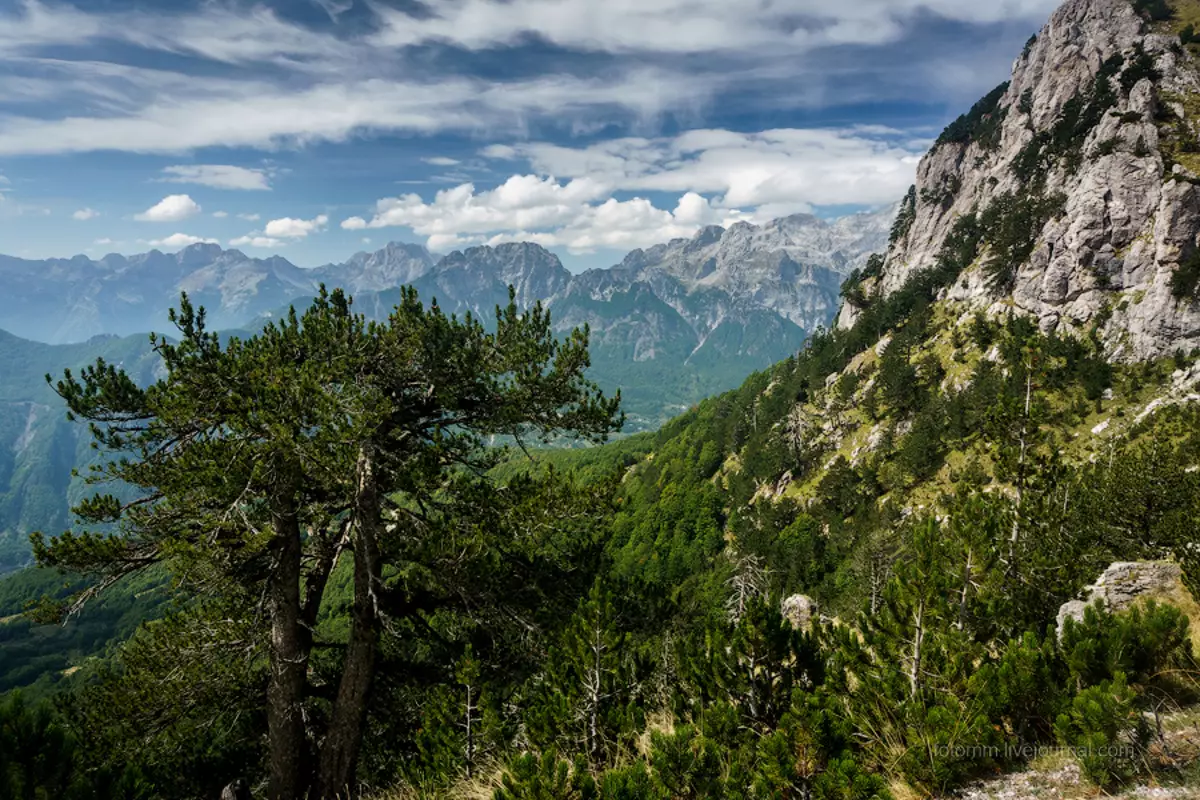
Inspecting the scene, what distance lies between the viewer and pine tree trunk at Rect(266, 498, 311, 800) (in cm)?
1133

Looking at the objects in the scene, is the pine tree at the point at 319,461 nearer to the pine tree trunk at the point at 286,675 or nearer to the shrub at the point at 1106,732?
the pine tree trunk at the point at 286,675

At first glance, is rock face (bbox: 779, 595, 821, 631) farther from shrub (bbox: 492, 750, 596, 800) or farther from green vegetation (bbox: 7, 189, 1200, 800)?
shrub (bbox: 492, 750, 596, 800)

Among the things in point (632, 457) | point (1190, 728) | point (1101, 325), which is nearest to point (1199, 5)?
point (1101, 325)

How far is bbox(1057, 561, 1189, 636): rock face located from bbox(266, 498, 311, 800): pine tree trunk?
50.0 ft

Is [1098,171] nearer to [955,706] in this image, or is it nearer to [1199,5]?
[1199,5]

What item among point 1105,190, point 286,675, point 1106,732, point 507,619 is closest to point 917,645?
point 1106,732

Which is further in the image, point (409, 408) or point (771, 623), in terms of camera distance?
point (409, 408)

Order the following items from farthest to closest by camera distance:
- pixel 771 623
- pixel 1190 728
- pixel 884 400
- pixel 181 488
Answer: pixel 884 400 < pixel 181 488 < pixel 771 623 < pixel 1190 728

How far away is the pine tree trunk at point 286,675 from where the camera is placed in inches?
446

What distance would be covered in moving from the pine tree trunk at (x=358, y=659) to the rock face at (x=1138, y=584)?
1363 centimetres

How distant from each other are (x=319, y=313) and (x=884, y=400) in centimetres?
8842

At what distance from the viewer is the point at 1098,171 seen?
8062cm

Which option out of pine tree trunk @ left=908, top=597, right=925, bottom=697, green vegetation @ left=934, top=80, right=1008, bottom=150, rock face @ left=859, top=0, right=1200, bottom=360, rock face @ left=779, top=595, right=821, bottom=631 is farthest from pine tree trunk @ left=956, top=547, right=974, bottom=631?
green vegetation @ left=934, top=80, right=1008, bottom=150

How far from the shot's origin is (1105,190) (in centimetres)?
7956
